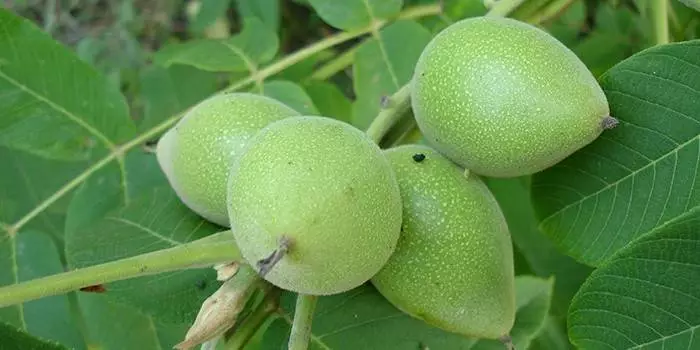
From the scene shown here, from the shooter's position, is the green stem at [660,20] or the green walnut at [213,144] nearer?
the green walnut at [213,144]

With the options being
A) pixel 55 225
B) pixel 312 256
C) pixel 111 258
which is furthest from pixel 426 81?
pixel 55 225

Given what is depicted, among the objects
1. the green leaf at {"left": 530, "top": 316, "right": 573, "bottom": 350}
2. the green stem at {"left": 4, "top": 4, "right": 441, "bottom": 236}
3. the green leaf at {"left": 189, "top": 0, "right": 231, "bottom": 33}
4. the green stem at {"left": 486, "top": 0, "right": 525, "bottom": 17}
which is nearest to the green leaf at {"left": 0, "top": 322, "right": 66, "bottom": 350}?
the green stem at {"left": 4, "top": 4, "right": 441, "bottom": 236}

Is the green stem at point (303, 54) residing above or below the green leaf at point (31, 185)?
above

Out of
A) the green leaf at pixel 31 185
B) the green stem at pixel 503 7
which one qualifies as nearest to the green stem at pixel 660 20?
the green stem at pixel 503 7

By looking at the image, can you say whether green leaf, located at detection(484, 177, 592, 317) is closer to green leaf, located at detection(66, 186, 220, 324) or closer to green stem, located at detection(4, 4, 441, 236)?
green stem, located at detection(4, 4, 441, 236)

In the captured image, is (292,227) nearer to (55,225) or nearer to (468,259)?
(468,259)

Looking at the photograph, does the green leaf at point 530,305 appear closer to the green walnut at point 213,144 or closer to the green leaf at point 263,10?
the green walnut at point 213,144

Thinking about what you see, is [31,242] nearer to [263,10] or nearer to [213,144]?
[213,144]
